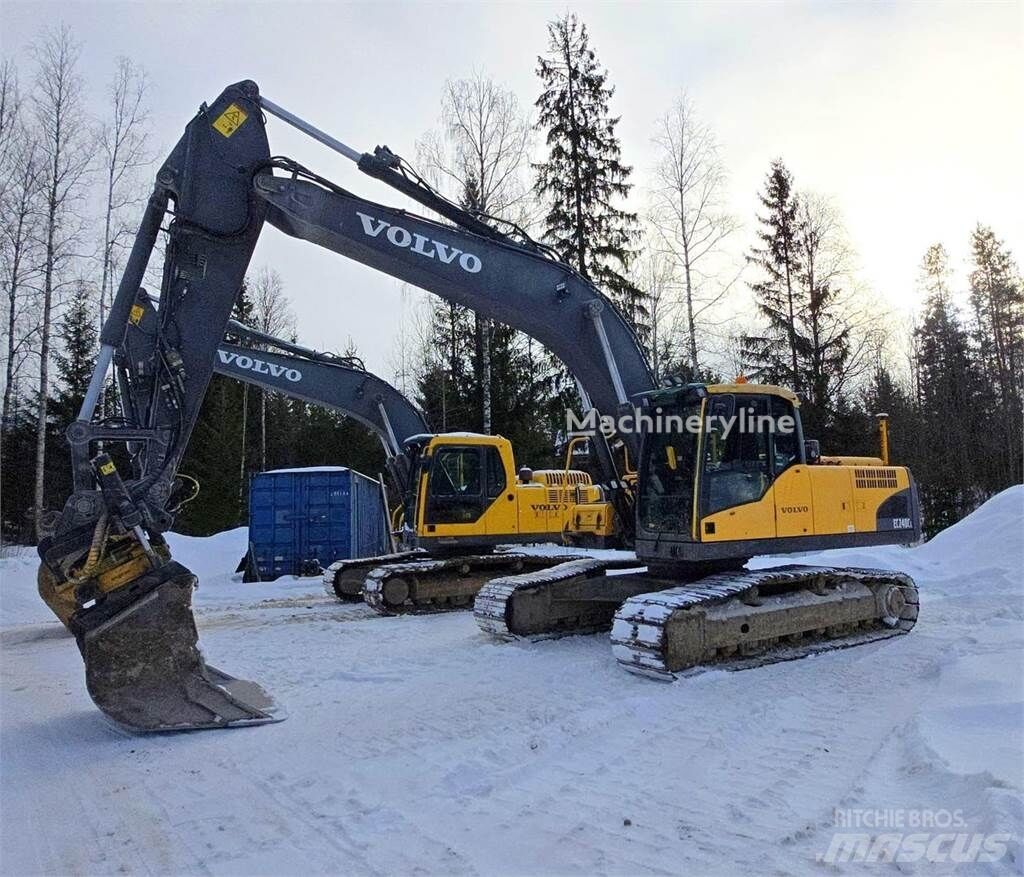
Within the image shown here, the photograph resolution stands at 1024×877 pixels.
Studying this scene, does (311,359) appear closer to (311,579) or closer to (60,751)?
(311,579)

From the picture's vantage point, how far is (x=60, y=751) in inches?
175

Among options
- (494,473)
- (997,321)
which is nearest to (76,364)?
(494,473)

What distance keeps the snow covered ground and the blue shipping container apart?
838cm

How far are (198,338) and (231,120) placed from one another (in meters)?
1.94

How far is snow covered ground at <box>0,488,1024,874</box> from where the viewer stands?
303 centimetres

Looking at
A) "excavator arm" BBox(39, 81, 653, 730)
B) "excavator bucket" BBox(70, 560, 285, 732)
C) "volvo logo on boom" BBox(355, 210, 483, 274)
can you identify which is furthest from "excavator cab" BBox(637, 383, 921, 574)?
"excavator bucket" BBox(70, 560, 285, 732)

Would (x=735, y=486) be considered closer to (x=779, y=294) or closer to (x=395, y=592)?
(x=395, y=592)

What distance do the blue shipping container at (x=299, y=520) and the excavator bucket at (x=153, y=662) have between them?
10.7 metres

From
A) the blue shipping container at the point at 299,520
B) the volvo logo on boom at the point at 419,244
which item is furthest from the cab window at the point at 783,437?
the blue shipping container at the point at 299,520

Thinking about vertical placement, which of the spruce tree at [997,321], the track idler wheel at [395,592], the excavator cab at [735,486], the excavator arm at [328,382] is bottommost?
the track idler wheel at [395,592]

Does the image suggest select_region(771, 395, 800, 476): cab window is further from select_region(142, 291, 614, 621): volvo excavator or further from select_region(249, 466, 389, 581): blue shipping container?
select_region(249, 466, 389, 581): blue shipping container

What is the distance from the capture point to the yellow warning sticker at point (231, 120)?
21.1 ft

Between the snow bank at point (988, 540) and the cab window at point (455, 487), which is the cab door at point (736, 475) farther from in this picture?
the snow bank at point (988, 540)

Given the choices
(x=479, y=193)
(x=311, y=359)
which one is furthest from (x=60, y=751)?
(x=479, y=193)
